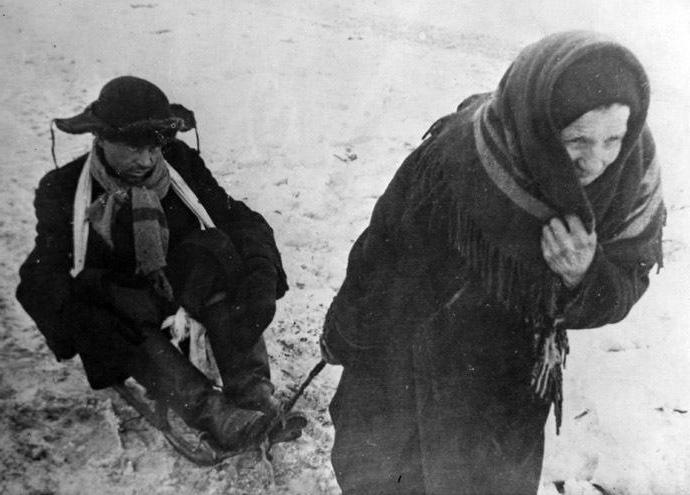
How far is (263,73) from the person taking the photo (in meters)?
1.53

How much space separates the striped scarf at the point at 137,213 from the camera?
53.3 inches

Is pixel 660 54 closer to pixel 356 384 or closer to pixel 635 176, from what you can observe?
pixel 635 176

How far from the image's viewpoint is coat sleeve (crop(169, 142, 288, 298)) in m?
1.47

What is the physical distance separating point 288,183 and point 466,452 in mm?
784

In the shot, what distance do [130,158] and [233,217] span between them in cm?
27

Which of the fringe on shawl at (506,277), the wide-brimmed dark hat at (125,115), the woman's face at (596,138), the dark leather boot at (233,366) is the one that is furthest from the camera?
the dark leather boot at (233,366)

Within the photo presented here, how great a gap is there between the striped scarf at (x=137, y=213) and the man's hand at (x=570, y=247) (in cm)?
80

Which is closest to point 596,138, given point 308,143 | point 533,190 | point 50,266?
point 533,190

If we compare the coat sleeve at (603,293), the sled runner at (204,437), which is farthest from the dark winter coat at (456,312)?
the sled runner at (204,437)

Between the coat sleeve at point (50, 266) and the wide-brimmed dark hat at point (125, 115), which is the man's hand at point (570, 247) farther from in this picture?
the coat sleeve at point (50, 266)

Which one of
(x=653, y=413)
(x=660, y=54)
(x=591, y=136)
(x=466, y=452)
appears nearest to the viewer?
(x=591, y=136)

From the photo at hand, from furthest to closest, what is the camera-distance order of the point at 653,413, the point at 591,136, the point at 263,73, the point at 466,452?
the point at 263,73 < the point at 653,413 < the point at 466,452 < the point at 591,136

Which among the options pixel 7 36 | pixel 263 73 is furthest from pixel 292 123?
pixel 7 36

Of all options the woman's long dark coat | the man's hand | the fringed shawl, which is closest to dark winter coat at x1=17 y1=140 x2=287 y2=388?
the woman's long dark coat
